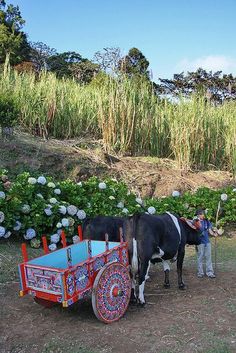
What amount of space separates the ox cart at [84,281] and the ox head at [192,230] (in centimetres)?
112

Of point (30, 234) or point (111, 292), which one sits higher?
point (30, 234)

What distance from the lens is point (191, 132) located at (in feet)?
31.9

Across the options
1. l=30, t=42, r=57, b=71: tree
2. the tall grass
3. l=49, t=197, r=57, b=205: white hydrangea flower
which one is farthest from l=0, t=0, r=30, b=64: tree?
l=49, t=197, r=57, b=205: white hydrangea flower

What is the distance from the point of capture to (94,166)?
8859mm

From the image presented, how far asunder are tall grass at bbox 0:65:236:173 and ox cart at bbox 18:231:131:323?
5652 millimetres

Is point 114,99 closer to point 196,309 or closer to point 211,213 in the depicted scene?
point 211,213

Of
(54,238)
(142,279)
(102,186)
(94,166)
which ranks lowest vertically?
(142,279)

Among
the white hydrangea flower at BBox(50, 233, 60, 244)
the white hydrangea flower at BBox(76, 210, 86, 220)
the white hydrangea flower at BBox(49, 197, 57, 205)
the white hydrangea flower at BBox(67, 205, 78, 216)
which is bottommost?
the white hydrangea flower at BBox(50, 233, 60, 244)

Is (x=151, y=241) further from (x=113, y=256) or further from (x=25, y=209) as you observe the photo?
(x=25, y=209)

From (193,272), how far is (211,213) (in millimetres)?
2276

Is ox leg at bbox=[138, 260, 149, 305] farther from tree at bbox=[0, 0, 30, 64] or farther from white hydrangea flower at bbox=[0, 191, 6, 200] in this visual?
tree at bbox=[0, 0, 30, 64]

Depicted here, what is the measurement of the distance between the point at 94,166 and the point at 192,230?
3.97 m

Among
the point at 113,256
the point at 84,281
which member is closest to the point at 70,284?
the point at 84,281

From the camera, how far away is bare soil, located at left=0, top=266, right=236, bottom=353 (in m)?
3.55
